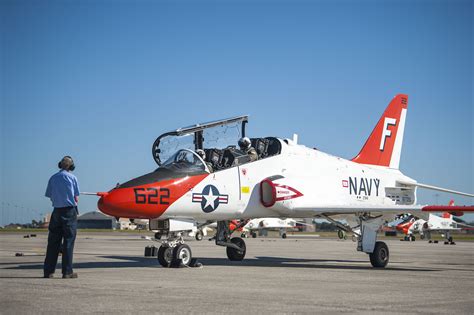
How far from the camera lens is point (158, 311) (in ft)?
24.8

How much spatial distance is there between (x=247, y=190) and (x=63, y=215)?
21.7ft

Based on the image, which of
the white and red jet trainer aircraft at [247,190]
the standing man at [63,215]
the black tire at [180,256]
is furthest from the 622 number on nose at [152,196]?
the standing man at [63,215]

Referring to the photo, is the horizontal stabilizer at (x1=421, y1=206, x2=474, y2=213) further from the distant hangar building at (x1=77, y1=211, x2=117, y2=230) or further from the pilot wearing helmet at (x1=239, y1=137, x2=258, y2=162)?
the distant hangar building at (x1=77, y1=211, x2=117, y2=230)

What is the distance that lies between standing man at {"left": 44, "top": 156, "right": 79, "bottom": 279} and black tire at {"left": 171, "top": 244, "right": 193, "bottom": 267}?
12.3 feet

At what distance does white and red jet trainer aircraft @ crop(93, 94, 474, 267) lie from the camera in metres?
15.2

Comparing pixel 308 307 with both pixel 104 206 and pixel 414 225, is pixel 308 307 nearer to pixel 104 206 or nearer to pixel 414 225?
pixel 104 206

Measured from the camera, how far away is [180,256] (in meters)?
15.3

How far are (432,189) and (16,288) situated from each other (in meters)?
15.8

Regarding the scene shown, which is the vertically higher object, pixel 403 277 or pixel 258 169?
pixel 258 169

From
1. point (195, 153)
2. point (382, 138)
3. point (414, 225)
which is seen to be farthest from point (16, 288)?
point (414, 225)

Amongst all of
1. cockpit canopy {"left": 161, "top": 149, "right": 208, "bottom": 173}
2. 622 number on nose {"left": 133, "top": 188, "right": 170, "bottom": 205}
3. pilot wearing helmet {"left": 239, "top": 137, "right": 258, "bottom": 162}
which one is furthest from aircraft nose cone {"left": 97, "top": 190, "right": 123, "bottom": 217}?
pilot wearing helmet {"left": 239, "top": 137, "right": 258, "bottom": 162}

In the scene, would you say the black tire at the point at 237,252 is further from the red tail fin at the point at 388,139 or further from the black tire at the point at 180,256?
the red tail fin at the point at 388,139

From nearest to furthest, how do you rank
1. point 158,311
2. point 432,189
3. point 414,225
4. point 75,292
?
1. point 158,311
2. point 75,292
3. point 432,189
4. point 414,225

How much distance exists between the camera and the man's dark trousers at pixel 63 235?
38.5 ft
